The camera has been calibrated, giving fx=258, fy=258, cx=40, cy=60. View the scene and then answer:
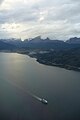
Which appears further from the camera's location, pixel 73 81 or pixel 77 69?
pixel 77 69

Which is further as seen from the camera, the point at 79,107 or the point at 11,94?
the point at 11,94

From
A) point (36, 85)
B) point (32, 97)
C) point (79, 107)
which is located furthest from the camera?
point (36, 85)

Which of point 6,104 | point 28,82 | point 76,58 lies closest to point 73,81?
point 28,82

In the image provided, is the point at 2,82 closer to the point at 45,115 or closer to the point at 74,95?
the point at 74,95

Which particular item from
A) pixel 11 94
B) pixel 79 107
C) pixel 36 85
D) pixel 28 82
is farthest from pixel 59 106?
pixel 28 82

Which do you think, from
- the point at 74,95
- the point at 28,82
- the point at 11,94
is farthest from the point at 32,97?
the point at 28,82

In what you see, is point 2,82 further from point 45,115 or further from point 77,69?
point 77,69

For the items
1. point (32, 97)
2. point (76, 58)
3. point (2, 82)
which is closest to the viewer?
point (32, 97)

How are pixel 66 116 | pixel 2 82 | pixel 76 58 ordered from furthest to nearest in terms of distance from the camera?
pixel 76 58 → pixel 2 82 → pixel 66 116

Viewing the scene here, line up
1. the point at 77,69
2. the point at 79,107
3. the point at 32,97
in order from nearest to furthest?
the point at 79,107, the point at 32,97, the point at 77,69
